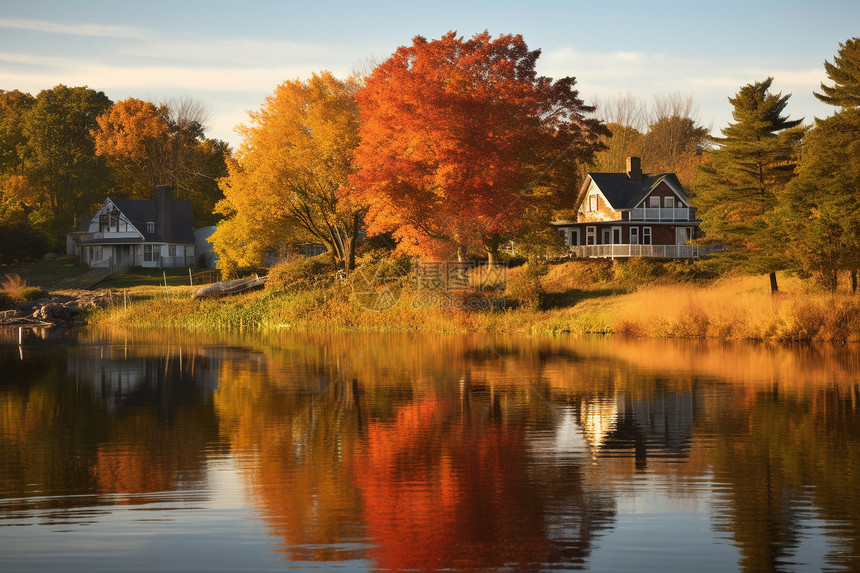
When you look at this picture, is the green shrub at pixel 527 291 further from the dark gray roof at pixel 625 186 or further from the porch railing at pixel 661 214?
the dark gray roof at pixel 625 186

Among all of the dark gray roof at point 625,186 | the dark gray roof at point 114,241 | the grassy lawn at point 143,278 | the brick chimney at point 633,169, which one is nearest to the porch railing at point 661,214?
the dark gray roof at point 625,186

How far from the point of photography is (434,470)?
1347 cm

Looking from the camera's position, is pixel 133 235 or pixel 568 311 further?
pixel 133 235

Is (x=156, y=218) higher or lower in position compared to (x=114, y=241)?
higher

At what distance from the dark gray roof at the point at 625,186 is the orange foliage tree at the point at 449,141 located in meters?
29.4

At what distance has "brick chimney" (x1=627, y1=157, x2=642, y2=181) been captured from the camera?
80.9 m

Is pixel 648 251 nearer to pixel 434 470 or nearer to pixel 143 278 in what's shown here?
pixel 143 278

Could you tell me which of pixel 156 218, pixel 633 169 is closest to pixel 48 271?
pixel 156 218

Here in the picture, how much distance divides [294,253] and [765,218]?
38.9m

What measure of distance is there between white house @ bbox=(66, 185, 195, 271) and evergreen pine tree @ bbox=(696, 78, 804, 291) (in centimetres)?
5481

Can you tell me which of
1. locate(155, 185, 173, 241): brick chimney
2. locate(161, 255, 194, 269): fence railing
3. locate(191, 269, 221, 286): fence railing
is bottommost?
locate(191, 269, 221, 286): fence railing

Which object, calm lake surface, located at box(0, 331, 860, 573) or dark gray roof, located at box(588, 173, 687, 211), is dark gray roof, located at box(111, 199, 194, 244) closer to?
dark gray roof, located at box(588, 173, 687, 211)

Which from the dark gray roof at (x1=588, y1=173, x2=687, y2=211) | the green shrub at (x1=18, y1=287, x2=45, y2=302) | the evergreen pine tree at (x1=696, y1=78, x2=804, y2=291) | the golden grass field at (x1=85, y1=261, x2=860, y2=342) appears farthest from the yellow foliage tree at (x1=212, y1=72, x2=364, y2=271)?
the dark gray roof at (x1=588, y1=173, x2=687, y2=211)

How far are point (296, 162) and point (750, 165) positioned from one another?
27.2 metres
